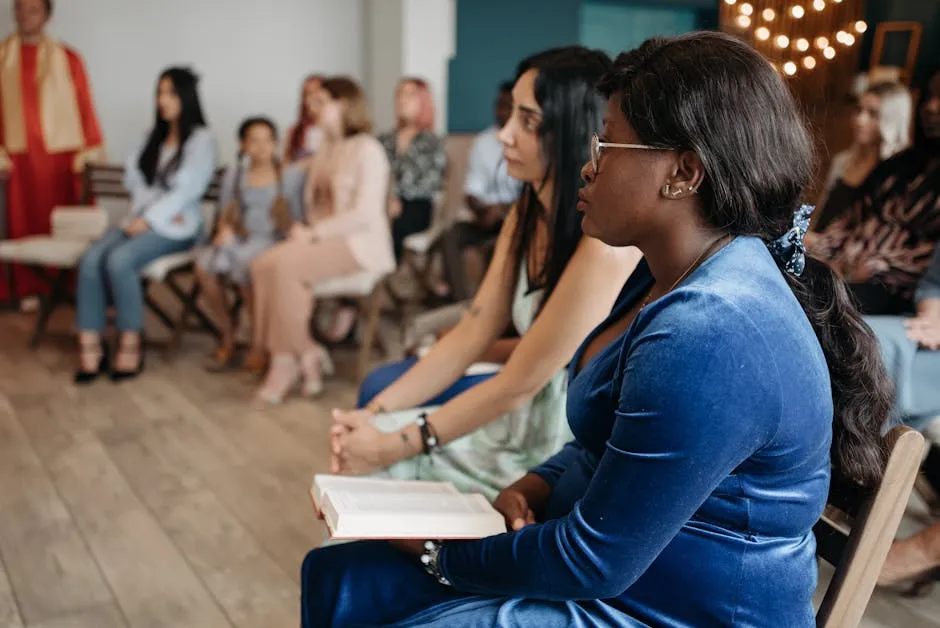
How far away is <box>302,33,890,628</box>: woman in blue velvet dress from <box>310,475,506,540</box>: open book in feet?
0.14

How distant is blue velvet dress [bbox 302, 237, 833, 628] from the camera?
90 cm

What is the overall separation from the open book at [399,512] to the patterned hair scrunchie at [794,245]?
0.50 metres

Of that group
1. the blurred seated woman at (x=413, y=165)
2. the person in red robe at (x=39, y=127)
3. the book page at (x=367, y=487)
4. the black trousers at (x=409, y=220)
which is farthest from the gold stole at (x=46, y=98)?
the book page at (x=367, y=487)

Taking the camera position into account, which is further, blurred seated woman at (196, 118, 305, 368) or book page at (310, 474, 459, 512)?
blurred seated woman at (196, 118, 305, 368)

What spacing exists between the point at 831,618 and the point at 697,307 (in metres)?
0.45

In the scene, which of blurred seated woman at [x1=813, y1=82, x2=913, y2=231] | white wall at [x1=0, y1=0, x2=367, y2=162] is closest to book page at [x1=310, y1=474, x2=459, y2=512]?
blurred seated woman at [x1=813, y1=82, x2=913, y2=231]

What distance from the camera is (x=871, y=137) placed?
3742mm

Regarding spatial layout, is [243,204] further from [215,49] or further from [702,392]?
[702,392]

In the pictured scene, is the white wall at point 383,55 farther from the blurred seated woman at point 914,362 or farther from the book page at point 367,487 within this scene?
the book page at point 367,487

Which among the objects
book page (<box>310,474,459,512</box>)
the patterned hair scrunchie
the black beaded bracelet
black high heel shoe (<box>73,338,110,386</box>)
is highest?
the patterned hair scrunchie

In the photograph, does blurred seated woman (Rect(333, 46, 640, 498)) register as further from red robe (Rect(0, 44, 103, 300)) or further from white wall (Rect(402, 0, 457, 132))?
white wall (Rect(402, 0, 457, 132))

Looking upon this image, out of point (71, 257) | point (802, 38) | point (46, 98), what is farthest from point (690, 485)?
point (802, 38)

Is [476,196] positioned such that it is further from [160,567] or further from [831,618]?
[831,618]

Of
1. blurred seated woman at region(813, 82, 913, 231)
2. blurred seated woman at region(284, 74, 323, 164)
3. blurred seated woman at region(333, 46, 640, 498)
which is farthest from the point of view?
blurred seated woman at region(284, 74, 323, 164)
